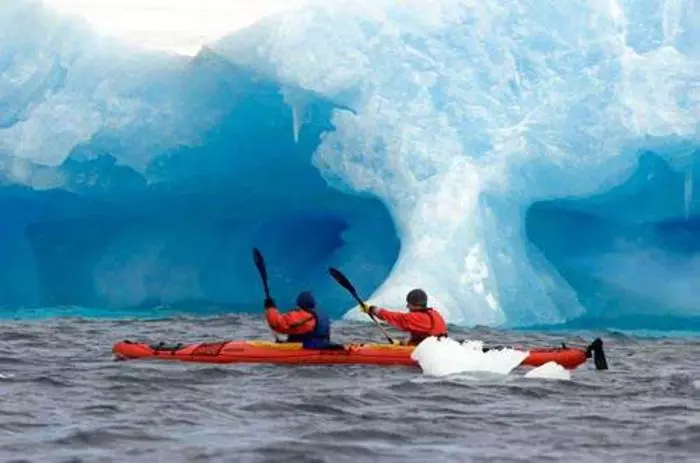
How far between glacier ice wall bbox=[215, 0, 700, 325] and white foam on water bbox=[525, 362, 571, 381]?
4.47 meters

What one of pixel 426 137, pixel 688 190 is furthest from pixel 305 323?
pixel 688 190

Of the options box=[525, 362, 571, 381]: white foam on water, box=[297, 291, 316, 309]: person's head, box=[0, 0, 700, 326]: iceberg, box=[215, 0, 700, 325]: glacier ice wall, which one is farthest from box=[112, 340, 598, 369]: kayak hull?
box=[215, 0, 700, 325]: glacier ice wall

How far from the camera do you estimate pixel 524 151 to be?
14.9 metres

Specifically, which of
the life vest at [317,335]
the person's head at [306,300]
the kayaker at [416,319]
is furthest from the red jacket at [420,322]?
the person's head at [306,300]

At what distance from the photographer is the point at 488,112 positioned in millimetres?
15328

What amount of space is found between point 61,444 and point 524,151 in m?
9.14

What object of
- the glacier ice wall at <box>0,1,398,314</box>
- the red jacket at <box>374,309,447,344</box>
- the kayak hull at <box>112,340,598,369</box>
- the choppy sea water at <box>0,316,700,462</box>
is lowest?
the choppy sea water at <box>0,316,700,462</box>

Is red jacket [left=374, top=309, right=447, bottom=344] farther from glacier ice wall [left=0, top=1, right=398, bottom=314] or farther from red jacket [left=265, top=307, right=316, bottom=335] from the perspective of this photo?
glacier ice wall [left=0, top=1, right=398, bottom=314]

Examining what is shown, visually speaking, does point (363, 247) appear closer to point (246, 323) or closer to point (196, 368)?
point (246, 323)

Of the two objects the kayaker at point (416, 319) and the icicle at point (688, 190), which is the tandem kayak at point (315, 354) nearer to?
the kayaker at point (416, 319)

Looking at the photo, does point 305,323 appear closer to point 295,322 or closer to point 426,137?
point 295,322

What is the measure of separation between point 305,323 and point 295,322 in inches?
3.2

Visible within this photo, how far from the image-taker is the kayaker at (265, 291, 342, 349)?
10664 mm

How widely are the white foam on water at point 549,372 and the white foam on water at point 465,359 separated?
174mm
